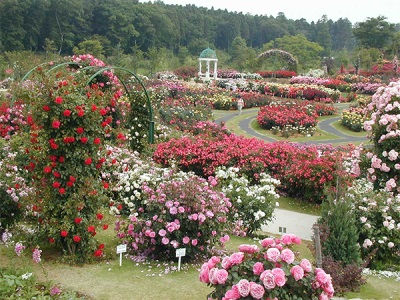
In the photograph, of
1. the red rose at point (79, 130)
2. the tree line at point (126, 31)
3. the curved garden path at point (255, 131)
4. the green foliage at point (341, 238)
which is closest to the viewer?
the red rose at point (79, 130)

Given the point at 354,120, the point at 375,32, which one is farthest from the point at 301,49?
the point at 354,120

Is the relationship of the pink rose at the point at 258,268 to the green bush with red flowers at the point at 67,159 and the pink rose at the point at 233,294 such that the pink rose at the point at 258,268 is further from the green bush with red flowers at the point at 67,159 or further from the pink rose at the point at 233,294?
the green bush with red flowers at the point at 67,159

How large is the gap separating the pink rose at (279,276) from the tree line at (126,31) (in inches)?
1523

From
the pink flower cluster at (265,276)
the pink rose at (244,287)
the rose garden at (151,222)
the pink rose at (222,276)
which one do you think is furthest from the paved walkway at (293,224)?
the pink rose at (244,287)

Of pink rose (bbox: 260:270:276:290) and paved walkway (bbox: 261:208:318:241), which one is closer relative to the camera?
pink rose (bbox: 260:270:276:290)

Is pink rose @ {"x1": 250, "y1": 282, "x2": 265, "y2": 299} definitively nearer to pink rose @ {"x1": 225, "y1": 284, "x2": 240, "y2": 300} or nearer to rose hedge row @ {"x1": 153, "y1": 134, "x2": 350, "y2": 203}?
pink rose @ {"x1": 225, "y1": 284, "x2": 240, "y2": 300}

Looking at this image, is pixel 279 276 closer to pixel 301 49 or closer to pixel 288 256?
pixel 288 256

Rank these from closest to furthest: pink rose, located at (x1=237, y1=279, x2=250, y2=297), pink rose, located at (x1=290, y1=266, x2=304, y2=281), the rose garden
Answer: pink rose, located at (x1=237, y1=279, x2=250, y2=297) < pink rose, located at (x1=290, y1=266, x2=304, y2=281) < the rose garden

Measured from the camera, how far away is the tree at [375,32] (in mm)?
65562

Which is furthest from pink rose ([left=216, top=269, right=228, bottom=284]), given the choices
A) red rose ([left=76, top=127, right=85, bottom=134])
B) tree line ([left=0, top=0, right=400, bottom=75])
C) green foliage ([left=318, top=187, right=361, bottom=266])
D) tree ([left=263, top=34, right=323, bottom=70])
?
tree ([left=263, top=34, right=323, bottom=70])

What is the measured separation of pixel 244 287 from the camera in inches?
153

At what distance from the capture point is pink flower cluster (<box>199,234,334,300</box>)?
3897 mm

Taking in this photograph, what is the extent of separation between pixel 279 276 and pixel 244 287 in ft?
0.98

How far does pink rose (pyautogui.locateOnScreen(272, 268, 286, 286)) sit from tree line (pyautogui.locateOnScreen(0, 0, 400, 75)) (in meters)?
38.7
